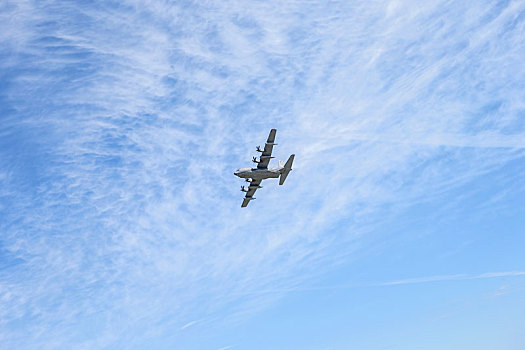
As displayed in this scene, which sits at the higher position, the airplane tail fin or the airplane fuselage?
the airplane tail fin

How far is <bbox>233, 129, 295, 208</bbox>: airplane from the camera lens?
10431 centimetres

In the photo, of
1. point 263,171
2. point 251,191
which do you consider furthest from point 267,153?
point 251,191

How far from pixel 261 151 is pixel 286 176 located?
43.1ft

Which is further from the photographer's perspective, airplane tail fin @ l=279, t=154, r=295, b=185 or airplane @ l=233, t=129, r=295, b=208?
airplane tail fin @ l=279, t=154, r=295, b=185

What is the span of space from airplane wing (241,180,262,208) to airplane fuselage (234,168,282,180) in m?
3.32

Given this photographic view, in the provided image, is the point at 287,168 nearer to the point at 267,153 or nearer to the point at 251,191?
the point at 267,153

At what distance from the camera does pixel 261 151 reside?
105m

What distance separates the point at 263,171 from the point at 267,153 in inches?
236

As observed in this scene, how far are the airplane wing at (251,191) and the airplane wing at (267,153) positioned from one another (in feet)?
25.0

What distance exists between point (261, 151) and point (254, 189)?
15.5 meters

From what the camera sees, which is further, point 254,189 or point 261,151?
point 254,189

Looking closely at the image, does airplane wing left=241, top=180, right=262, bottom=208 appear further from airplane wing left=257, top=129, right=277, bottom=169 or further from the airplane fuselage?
airplane wing left=257, top=129, right=277, bottom=169

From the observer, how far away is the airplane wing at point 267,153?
101931 millimetres

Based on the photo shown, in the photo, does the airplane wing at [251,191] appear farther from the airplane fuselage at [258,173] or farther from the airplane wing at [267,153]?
the airplane wing at [267,153]
